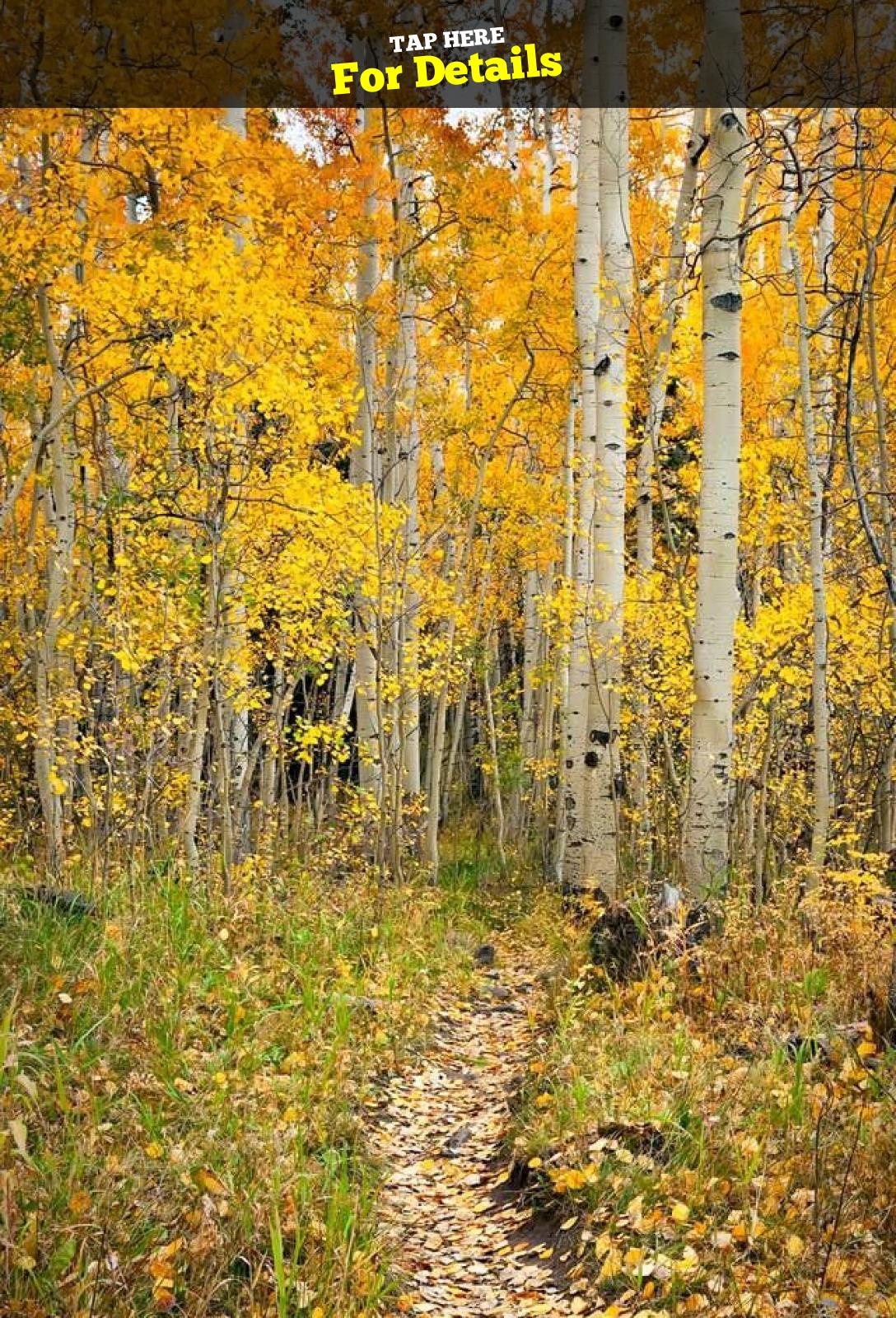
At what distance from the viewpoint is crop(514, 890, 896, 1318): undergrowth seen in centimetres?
311

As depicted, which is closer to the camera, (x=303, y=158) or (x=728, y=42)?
(x=728, y=42)

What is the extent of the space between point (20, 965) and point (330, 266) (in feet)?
30.0

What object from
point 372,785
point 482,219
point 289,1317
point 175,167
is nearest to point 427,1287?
point 289,1317

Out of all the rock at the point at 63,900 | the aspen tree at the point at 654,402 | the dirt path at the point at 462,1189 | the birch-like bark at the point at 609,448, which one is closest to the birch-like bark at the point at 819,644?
the aspen tree at the point at 654,402

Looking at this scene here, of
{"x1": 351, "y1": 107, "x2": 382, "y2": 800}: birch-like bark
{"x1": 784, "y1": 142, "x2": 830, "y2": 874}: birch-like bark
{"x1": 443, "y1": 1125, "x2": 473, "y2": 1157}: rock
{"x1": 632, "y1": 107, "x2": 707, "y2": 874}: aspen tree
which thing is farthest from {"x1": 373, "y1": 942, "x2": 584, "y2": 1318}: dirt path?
{"x1": 632, "y1": 107, "x2": 707, "y2": 874}: aspen tree

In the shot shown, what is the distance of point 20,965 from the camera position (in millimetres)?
4297

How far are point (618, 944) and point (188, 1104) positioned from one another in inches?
115

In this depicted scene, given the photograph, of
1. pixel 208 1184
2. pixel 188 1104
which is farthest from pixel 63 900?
pixel 208 1184

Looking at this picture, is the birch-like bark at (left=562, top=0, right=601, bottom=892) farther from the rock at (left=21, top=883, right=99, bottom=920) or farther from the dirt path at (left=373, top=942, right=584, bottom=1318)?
the rock at (left=21, top=883, right=99, bottom=920)

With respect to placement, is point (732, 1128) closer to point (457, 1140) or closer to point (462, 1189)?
point (462, 1189)

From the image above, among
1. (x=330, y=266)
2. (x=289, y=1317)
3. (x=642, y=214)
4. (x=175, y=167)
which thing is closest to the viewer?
(x=289, y=1317)

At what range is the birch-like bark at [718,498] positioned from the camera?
5980 mm

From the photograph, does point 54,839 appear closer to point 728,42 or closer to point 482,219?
point 728,42

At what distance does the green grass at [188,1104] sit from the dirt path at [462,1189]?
19 centimetres
